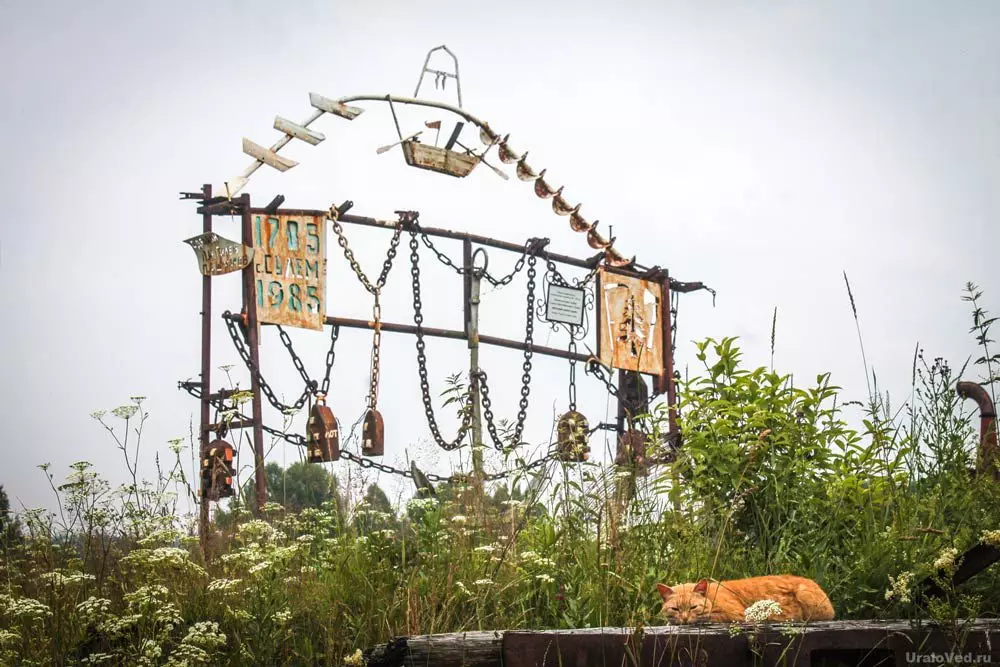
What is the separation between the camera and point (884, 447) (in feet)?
19.2

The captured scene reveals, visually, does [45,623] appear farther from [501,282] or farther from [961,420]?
[501,282]

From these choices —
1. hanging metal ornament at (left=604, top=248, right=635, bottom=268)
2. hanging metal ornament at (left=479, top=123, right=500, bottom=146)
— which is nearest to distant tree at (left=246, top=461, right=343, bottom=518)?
hanging metal ornament at (left=479, top=123, right=500, bottom=146)

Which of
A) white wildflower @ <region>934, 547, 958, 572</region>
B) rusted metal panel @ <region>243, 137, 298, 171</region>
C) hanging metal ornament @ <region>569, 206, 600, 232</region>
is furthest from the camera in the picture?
hanging metal ornament @ <region>569, 206, 600, 232</region>

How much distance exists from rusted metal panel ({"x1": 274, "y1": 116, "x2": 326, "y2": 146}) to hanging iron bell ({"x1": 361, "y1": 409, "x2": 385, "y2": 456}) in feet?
9.83

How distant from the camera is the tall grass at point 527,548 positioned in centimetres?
471

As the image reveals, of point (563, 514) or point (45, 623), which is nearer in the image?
point (45, 623)

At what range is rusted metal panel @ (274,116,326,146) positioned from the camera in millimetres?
10570

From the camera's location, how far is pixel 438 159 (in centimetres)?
1081

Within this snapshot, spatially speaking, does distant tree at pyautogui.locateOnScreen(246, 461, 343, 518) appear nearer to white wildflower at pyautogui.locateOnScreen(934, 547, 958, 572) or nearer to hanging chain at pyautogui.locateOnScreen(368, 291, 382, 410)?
hanging chain at pyautogui.locateOnScreen(368, 291, 382, 410)

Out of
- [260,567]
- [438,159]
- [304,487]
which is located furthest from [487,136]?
[260,567]

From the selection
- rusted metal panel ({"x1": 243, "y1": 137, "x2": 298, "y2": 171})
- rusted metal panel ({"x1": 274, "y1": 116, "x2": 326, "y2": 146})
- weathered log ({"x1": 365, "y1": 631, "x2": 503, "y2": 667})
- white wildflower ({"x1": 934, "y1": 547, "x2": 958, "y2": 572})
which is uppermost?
rusted metal panel ({"x1": 274, "y1": 116, "x2": 326, "y2": 146})

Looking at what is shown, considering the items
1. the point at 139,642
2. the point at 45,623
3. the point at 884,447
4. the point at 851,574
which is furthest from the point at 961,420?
the point at 45,623

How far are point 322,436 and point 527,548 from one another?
4377 mm

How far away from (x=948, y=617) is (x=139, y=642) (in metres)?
3.56
